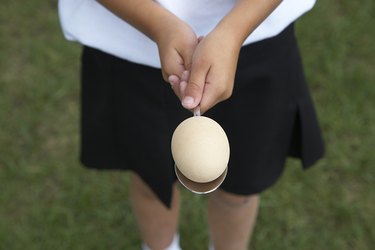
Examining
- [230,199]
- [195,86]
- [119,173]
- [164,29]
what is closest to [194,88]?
[195,86]

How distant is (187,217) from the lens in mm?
1412

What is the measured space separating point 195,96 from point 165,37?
0.39ft

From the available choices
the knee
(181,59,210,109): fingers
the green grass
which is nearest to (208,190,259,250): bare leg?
the knee

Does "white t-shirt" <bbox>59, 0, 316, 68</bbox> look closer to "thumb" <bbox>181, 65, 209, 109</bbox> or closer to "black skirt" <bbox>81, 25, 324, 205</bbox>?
"black skirt" <bbox>81, 25, 324, 205</bbox>

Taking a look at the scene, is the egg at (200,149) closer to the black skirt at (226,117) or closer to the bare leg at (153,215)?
the black skirt at (226,117)

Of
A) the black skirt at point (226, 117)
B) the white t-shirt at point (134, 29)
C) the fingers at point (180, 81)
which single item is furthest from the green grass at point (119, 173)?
the fingers at point (180, 81)

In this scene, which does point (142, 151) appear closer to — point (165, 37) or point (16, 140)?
point (165, 37)

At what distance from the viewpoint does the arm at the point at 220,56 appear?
0.68 metres

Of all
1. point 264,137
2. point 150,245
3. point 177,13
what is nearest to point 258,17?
point 177,13

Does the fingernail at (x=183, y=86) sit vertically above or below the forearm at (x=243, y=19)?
below

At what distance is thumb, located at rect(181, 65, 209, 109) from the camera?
66 centimetres

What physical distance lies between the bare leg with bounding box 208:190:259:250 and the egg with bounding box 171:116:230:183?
16.2 inches

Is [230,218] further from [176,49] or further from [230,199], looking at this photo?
[176,49]

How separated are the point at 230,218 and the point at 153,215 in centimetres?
14
